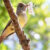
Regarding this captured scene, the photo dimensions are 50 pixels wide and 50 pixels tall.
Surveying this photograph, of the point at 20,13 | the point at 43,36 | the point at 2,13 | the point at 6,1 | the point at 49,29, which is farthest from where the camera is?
the point at 43,36

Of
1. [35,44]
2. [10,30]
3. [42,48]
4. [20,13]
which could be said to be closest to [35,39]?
[35,44]

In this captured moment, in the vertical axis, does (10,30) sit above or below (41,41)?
below

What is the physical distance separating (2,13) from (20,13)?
22 centimetres

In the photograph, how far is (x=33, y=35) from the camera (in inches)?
79.5

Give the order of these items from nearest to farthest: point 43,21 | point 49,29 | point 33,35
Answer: point 43,21 → point 33,35 → point 49,29

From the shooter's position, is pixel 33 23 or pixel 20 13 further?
pixel 33 23

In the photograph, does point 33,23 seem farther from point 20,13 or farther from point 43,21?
point 20,13

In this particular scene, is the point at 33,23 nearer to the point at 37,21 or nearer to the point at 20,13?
the point at 37,21

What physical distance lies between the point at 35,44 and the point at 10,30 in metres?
1.07

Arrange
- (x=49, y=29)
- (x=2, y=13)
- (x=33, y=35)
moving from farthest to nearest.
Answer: (x=49, y=29) → (x=33, y=35) → (x=2, y=13)

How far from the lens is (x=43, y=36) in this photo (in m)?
2.36

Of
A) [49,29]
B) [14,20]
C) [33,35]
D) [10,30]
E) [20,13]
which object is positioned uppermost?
[49,29]

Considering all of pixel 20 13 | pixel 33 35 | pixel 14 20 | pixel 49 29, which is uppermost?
pixel 49 29

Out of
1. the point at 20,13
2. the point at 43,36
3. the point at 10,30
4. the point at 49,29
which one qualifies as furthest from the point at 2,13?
the point at 43,36
